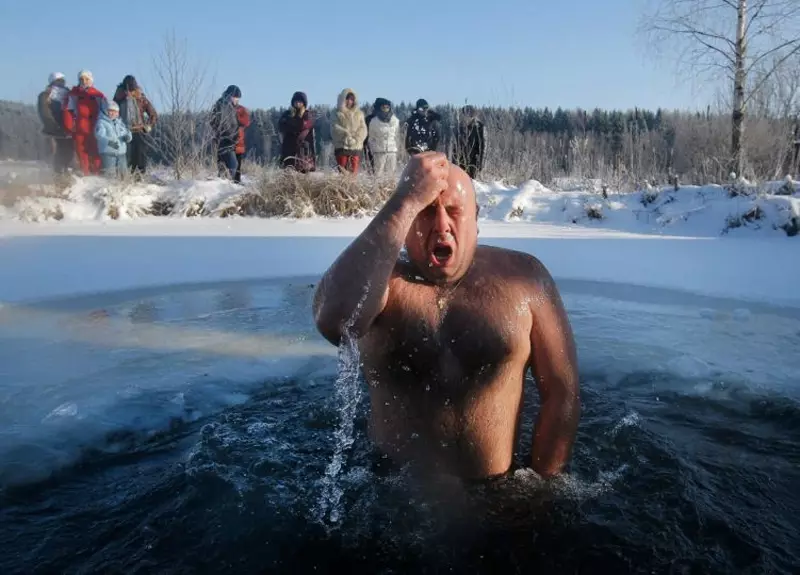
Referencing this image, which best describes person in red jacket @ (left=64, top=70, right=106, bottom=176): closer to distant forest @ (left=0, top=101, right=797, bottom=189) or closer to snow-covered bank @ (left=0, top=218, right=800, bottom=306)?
distant forest @ (left=0, top=101, right=797, bottom=189)

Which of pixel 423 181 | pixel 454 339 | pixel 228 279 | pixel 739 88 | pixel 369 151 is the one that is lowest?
pixel 228 279

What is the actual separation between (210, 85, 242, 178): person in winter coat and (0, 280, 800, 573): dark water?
305 inches

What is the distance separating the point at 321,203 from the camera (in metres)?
8.45

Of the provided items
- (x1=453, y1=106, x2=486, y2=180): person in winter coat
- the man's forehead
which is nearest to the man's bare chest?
the man's forehead

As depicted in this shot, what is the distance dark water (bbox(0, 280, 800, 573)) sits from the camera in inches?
68.6

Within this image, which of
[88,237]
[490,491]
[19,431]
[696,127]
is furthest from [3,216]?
[696,127]

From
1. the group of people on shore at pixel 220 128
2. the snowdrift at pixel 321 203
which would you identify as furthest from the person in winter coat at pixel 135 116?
the snowdrift at pixel 321 203

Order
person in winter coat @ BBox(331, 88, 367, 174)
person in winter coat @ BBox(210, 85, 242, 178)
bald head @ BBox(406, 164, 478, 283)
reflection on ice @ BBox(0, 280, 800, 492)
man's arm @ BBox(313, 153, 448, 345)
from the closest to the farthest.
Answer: man's arm @ BBox(313, 153, 448, 345)
bald head @ BBox(406, 164, 478, 283)
reflection on ice @ BBox(0, 280, 800, 492)
person in winter coat @ BBox(331, 88, 367, 174)
person in winter coat @ BBox(210, 85, 242, 178)

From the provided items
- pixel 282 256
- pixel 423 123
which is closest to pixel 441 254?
pixel 282 256

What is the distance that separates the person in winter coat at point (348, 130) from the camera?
9.30 m

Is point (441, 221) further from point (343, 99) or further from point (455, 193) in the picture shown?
point (343, 99)

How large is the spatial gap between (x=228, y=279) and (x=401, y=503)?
3467 mm

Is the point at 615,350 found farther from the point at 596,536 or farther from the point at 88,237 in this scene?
the point at 88,237

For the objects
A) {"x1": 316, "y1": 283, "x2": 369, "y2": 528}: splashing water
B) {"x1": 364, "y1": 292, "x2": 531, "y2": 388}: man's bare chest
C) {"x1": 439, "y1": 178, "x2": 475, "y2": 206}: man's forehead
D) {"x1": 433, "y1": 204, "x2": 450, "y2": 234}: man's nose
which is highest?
{"x1": 439, "y1": 178, "x2": 475, "y2": 206}: man's forehead
